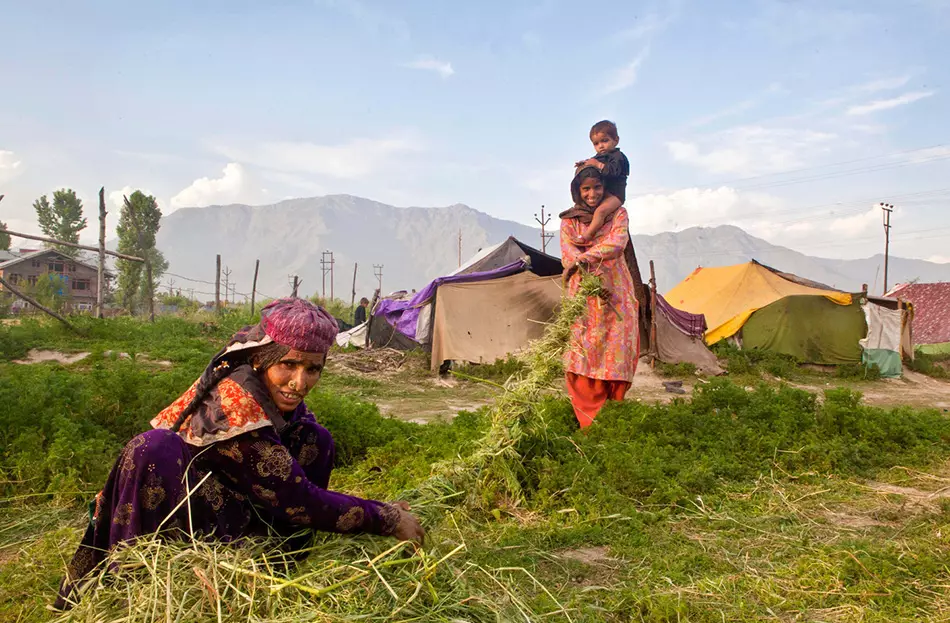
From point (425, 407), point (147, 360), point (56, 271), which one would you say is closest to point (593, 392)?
point (425, 407)

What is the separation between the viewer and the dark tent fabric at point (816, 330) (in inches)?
496

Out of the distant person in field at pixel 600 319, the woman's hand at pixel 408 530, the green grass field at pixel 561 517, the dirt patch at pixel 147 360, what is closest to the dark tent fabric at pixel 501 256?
the dirt patch at pixel 147 360

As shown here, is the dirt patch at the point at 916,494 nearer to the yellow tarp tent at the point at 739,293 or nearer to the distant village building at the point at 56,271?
the yellow tarp tent at the point at 739,293

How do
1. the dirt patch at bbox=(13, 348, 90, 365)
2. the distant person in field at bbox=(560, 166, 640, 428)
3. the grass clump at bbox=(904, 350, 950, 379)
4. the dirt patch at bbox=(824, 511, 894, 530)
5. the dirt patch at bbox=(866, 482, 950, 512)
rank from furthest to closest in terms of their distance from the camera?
the grass clump at bbox=(904, 350, 950, 379), the dirt patch at bbox=(13, 348, 90, 365), the distant person in field at bbox=(560, 166, 640, 428), the dirt patch at bbox=(866, 482, 950, 512), the dirt patch at bbox=(824, 511, 894, 530)

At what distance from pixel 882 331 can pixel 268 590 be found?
14.1 m

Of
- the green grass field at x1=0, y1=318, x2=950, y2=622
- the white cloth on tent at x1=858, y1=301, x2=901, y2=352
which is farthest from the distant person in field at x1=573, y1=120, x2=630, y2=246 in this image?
the white cloth on tent at x1=858, y1=301, x2=901, y2=352

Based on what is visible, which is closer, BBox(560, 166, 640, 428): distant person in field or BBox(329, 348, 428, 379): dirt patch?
Answer: BBox(560, 166, 640, 428): distant person in field

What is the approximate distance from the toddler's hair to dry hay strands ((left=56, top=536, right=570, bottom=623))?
3.96 metres

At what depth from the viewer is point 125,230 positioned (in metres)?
45.7

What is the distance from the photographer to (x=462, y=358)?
413 inches

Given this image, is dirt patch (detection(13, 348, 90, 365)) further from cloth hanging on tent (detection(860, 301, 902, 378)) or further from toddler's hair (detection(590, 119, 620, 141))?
cloth hanging on tent (detection(860, 301, 902, 378))

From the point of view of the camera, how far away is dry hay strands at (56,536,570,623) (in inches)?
59.4

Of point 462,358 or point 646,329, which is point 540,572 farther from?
point 646,329

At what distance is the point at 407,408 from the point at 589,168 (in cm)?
373
